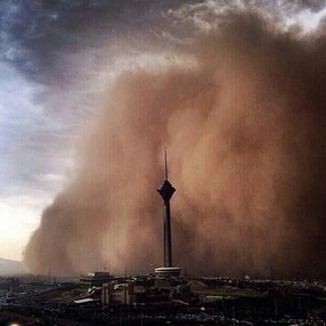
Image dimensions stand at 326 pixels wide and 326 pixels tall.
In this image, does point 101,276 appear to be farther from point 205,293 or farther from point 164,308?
point 164,308

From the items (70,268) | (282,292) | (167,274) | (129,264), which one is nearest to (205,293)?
(282,292)

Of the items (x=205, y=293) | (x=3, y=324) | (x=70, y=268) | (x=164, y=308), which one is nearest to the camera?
(x=3, y=324)

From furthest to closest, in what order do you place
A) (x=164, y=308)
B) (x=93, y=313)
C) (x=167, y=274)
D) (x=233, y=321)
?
1. (x=167, y=274)
2. (x=164, y=308)
3. (x=93, y=313)
4. (x=233, y=321)

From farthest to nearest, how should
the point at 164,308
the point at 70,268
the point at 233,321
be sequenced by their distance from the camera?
the point at 70,268 → the point at 164,308 → the point at 233,321

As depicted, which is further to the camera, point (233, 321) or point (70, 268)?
point (70, 268)

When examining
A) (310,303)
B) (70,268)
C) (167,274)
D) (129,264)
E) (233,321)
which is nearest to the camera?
(233,321)

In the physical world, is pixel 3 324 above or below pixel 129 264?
below

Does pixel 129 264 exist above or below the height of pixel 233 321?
above

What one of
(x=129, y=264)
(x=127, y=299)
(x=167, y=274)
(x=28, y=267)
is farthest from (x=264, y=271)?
(x=28, y=267)

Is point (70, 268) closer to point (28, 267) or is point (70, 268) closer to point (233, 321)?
point (28, 267)
